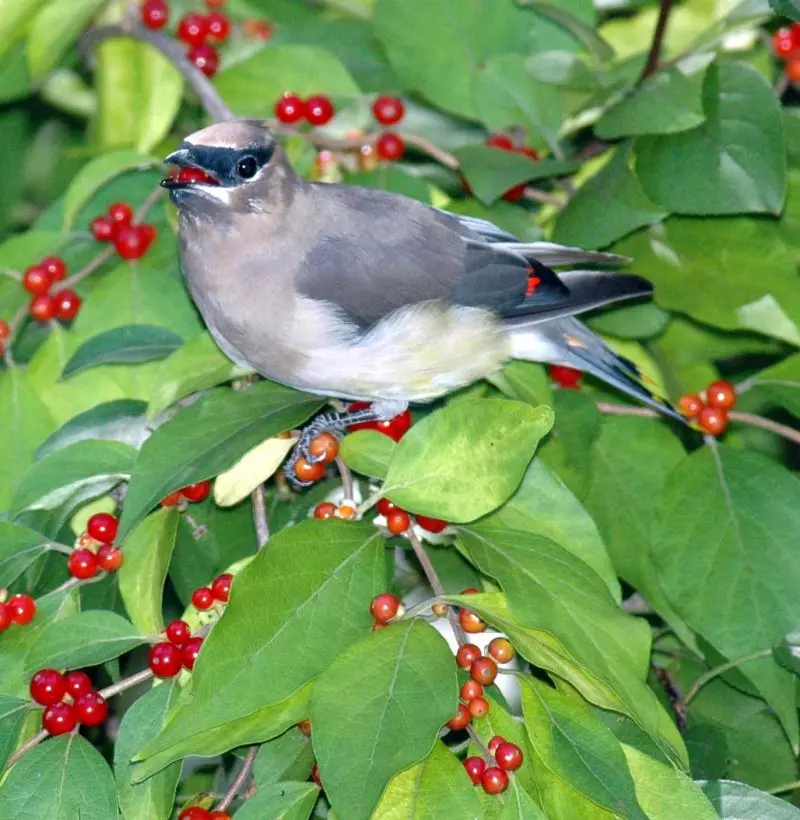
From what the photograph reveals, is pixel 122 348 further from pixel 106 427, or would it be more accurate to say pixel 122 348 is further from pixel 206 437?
pixel 206 437

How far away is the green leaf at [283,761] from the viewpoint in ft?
6.55

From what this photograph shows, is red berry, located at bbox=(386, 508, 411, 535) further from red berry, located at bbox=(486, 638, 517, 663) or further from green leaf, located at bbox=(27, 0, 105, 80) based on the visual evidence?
green leaf, located at bbox=(27, 0, 105, 80)

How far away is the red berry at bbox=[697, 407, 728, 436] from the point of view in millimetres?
2678

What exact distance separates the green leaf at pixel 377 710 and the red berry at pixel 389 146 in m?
1.47

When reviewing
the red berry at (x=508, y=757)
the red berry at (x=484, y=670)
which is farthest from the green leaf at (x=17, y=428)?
the red berry at (x=508, y=757)

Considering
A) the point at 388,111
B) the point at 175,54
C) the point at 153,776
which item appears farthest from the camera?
the point at 175,54

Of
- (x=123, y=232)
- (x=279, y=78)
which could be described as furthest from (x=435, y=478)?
(x=279, y=78)

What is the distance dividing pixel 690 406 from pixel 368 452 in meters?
0.80

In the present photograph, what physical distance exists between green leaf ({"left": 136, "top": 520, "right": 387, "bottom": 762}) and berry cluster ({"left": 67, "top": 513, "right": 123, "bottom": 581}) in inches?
15.0

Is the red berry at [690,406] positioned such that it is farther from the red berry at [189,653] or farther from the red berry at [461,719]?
the red berry at [189,653]

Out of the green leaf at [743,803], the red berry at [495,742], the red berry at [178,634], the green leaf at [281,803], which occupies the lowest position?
the green leaf at [743,803]

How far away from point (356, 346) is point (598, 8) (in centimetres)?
136

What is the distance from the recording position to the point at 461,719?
2.02 meters

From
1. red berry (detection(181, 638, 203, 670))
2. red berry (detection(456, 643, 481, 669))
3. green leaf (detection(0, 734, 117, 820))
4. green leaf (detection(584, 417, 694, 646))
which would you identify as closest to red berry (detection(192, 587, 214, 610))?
red berry (detection(181, 638, 203, 670))
